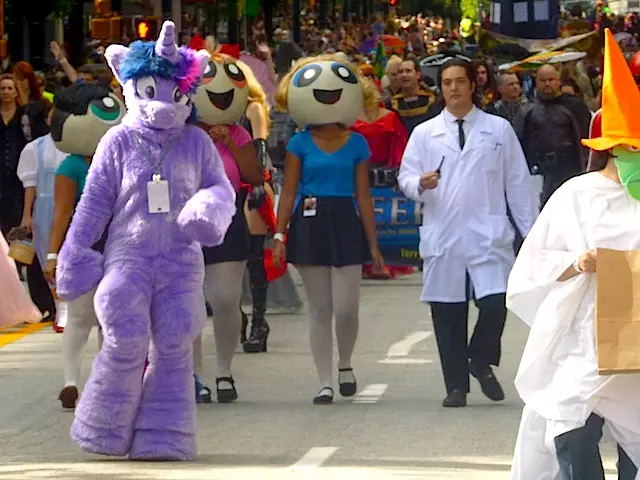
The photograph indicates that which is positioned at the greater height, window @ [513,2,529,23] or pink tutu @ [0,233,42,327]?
pink tutu @ [0,233,42,327]

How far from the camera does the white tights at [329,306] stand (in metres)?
10.9

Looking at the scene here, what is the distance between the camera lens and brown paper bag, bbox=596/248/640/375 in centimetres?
655

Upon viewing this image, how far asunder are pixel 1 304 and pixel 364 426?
4646 mm

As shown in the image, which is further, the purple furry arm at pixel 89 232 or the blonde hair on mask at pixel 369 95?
the blonde hair on mask at pixel 369 95

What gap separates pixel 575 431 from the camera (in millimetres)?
6688

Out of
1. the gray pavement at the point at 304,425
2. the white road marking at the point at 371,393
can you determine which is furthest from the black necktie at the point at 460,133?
the white road marking at the point at 371,393

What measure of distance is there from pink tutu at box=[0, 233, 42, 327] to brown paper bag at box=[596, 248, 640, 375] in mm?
7871

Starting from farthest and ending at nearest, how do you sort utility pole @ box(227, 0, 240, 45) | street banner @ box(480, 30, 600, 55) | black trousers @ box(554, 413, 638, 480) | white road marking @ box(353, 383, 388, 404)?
street banner @ box(480, 30, 600, 55) < utility pole @ box(227, 0, 240, 45) < white road marking @ box(353, 383, 388, 404) < black trousers @ box(554, 413, 638, 480)

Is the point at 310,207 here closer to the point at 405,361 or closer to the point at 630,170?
the point at 405,361

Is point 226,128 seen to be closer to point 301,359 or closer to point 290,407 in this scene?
point 290,407

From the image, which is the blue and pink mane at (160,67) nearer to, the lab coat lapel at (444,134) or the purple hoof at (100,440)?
the purple hoof at (100,440)

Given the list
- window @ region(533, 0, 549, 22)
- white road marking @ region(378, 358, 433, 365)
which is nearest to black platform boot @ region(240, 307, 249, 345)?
white road marking @ region(378, 358, 433, 365)

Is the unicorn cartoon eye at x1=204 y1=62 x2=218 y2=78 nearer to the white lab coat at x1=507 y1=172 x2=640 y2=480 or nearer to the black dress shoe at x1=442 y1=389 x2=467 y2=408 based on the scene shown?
the black dress shoe at x1=442 y1=389 x2=467 y2=408

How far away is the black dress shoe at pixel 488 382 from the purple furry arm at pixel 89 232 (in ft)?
8.73
